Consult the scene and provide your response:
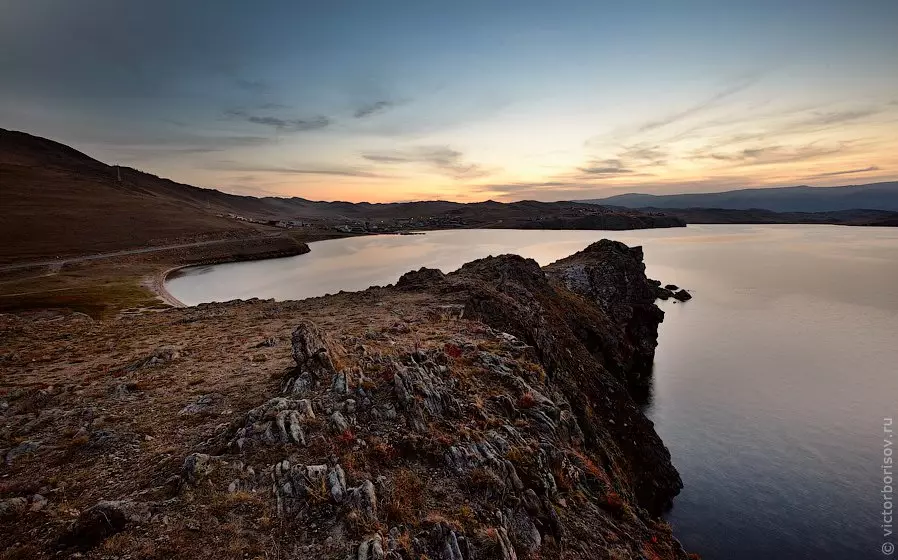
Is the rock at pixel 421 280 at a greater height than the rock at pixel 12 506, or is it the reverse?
the rock at pixel 421 280

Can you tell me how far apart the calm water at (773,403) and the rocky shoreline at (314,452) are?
26.6ft

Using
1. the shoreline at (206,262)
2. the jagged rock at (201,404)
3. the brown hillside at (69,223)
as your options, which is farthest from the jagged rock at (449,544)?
the brown hillside at (69,223)

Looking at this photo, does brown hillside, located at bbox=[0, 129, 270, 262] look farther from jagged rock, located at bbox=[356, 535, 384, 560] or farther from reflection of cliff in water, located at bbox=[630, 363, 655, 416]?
reflection of cliff in water, located at bbox=[630, 363, 655, 416]

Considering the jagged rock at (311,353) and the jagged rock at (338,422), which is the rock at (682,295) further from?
the jagged rock at (338,422)

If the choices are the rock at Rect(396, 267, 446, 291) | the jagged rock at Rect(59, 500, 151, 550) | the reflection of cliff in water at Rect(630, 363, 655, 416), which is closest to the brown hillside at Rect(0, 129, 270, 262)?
the rock at Rect(396, 267, 446, 291)

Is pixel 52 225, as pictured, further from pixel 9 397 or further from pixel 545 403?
pixel 545 403

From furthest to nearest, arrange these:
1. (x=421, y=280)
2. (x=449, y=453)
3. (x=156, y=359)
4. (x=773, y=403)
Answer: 1. (x=773, y=403)
2. (x=421, y=280)
3. (x=156, y=359)
4. (x=449, y=453)

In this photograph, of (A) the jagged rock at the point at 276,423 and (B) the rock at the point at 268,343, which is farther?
(B) the rock at the point at 268,343

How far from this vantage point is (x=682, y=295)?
103000mm

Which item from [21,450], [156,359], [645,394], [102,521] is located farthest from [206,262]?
[102,521]

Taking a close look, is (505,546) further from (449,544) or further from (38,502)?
(38,502)

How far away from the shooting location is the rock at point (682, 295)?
102m

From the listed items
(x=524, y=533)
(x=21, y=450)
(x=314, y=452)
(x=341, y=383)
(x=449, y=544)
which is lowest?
(x=524, y=533)

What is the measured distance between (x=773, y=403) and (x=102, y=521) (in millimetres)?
58553
